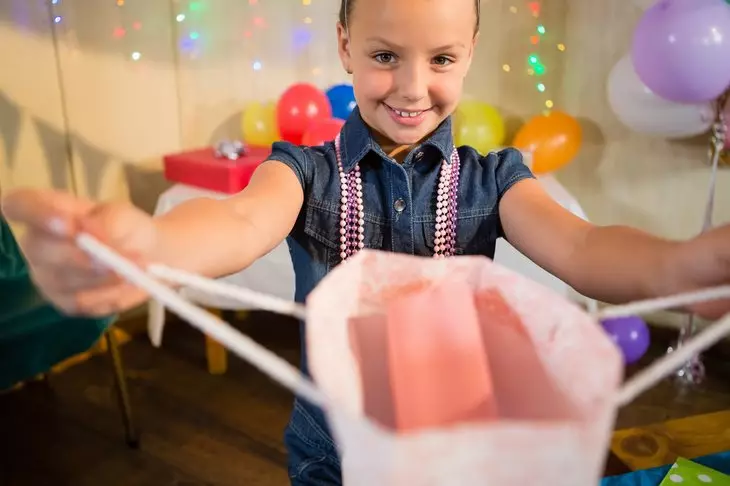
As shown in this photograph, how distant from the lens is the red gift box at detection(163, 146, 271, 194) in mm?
1640

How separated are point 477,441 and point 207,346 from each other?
1.69 metres

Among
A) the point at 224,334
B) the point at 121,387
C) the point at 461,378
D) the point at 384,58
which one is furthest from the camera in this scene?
the point at 121,387

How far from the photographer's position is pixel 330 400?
32 cm

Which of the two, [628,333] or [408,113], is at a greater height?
[408,113]

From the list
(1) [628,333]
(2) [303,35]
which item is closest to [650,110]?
(1) [628,333]

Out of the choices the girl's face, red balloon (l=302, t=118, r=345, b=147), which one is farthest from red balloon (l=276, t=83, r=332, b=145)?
the girl's face

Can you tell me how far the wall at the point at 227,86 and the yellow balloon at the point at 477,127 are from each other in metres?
0.25

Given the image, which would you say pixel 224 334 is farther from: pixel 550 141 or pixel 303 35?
pixel 303 35

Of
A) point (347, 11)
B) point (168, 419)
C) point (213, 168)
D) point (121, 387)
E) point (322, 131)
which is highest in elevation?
point (347, 11)

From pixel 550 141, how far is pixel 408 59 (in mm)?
1289

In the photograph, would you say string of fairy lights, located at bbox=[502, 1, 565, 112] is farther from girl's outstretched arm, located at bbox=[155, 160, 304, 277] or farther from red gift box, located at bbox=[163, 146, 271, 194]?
girl's outstretched arm, located at bbox=[155, 160, 304, 277]

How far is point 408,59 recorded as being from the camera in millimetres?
639

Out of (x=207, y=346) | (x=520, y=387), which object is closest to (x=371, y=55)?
(x=520, y=387)

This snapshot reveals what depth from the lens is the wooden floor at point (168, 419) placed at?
1.50 metres
